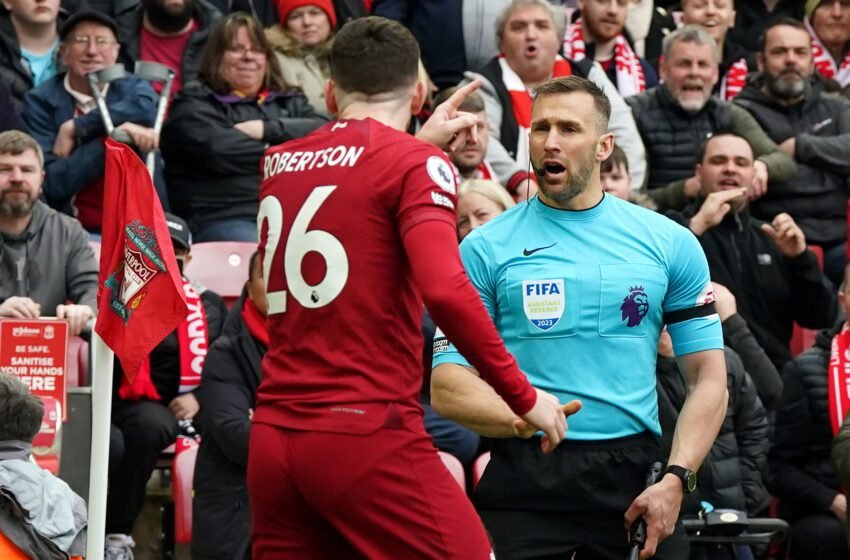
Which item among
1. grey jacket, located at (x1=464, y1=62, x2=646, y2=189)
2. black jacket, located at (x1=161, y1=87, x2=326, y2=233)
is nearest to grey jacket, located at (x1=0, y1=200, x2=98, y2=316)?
black jacket, located at (x1=161, y1=87, x2=326, y2=233)

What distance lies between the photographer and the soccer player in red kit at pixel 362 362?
172 inches

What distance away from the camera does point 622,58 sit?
11656 millimetres

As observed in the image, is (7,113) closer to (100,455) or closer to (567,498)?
(100,455)

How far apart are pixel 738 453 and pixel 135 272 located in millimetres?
3485

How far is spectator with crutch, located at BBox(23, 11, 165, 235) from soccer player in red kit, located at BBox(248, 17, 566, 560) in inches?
200

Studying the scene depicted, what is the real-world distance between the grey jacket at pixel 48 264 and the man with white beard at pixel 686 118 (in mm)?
4028

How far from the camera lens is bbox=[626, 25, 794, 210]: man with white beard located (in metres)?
10.7

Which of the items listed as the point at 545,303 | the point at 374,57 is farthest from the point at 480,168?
the point at 374,57

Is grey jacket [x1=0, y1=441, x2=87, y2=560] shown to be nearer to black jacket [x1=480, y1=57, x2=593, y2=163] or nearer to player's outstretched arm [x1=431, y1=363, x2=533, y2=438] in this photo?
player's outstretched arm [x1=431, y1=363, x2=533, y2=438]

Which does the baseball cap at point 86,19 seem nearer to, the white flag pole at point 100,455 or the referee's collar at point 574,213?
the white flag pole at point 100,455

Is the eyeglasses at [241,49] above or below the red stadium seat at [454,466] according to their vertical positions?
above

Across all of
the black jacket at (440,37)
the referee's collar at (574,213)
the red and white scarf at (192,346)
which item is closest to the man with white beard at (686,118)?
the black jacket at (440,37)

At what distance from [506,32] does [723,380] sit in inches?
231

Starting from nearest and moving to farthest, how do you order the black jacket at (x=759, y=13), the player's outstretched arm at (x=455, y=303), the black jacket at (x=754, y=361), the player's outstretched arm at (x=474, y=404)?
the player's outstretched arm at (x=455, y=303), the player's outstretched arm at (x=474, y=404), the black jacket at (x=754, y=361), the black jacket at (x=759, y=13)
